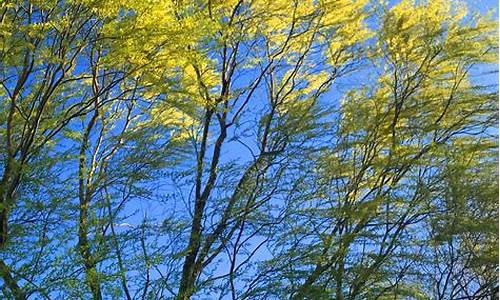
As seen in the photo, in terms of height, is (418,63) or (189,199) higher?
(418,63)

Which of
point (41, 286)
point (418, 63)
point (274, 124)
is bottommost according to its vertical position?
point (41, 286)

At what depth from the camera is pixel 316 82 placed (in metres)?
7.47

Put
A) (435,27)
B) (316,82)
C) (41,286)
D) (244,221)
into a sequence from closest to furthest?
1. (41,286)
2. (244,221)
3. (435,27)
4. (316,82)

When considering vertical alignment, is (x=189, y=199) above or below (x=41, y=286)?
above

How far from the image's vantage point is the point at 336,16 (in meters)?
7.20

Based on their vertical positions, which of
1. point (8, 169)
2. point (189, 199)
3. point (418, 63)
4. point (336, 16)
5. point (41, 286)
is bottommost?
point (41, 286)

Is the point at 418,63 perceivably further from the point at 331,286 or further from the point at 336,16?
the point at 331,286

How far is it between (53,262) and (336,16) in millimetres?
4045

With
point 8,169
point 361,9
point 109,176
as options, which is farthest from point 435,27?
point 8,169

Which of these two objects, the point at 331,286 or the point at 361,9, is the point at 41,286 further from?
the point at 361,9

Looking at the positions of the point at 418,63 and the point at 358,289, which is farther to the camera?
the point at 418,63

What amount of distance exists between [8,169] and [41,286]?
103 centimetres

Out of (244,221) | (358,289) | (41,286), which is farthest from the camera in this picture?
(244,221)

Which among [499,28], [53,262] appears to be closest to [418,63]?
[499,28]
